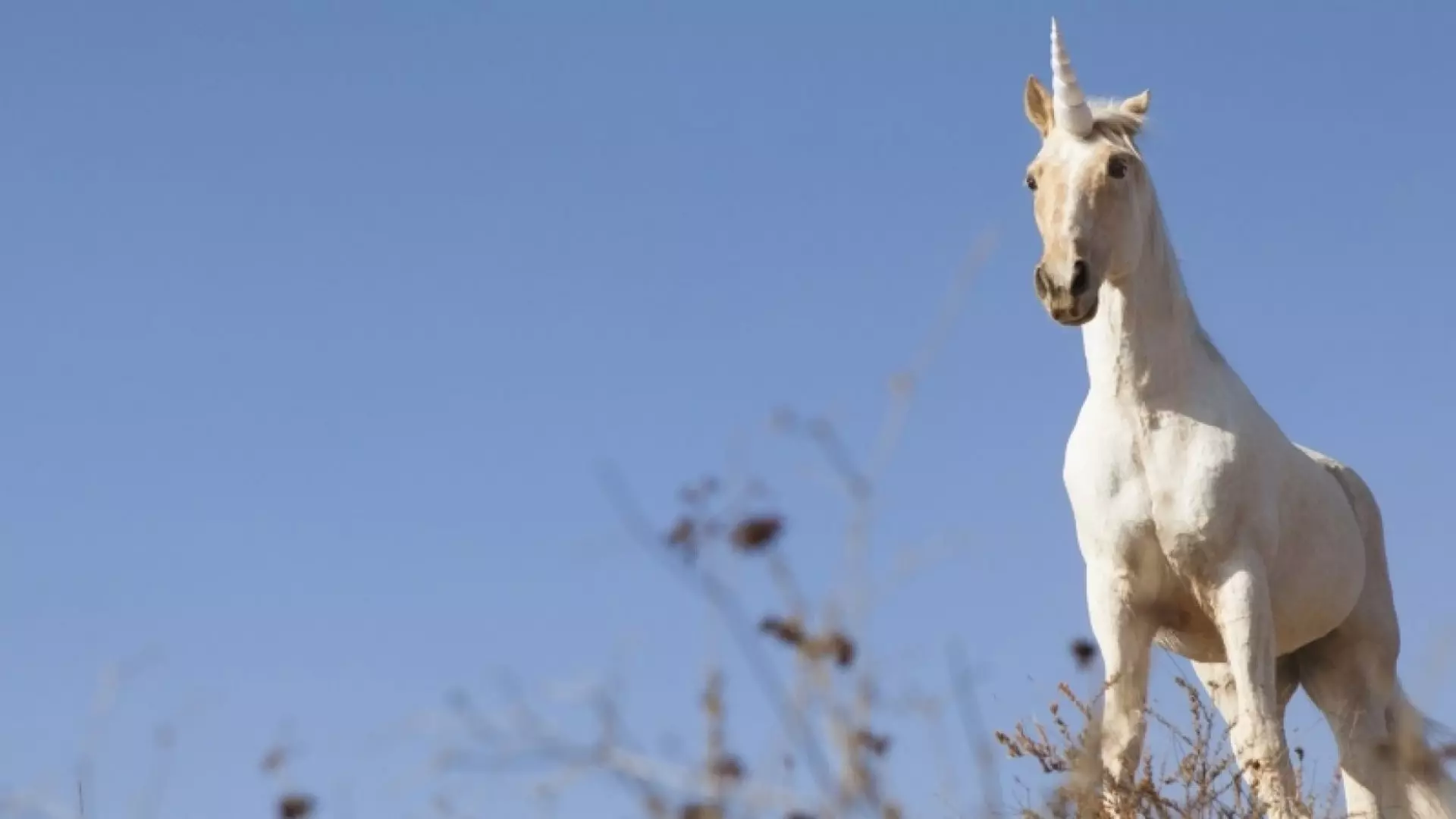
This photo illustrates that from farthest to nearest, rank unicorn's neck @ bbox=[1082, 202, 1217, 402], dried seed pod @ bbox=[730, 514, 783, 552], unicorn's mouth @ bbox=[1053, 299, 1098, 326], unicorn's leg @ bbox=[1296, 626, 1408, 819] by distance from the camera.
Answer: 1. unicorn's leg @ bbox=[1296, 626, 1408, 819]
2. unicorn's neck @ bbox=[1082, 202, 1217, 402]
3. unicorn's mouth @ bbox=[1053, 299, 1098, 326]
4. dried seed pod @ bbox=[730, 514, 783, 552]

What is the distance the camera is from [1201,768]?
5449 millimetres

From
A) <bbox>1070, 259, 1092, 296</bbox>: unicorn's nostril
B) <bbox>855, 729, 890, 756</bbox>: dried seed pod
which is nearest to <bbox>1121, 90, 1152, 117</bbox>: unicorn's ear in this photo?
<bbox>1070, 259, 1092, 296</bbox>: unicorn's nostril

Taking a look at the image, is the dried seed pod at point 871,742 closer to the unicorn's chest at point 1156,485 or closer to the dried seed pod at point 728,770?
the dried seed pod at point 728,770

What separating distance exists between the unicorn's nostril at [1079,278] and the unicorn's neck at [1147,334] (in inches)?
19.2

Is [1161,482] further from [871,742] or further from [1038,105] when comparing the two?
[871,742]

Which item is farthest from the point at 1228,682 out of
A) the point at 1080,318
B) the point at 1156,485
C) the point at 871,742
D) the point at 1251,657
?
the point at 871,742

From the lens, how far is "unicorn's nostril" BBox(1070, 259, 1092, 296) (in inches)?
231

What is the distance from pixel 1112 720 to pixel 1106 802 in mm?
786

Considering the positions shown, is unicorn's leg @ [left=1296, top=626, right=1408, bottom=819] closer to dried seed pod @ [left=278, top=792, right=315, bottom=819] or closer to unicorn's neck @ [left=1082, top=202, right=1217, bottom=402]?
unicorn's neck @ [left=1082, top=202, right=1217, bottom=402]

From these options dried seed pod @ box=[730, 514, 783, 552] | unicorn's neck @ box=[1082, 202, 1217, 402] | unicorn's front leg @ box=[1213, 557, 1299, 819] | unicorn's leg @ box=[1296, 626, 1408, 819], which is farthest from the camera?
unicorn's leg @ box=[1296, 626, 1408, 819]

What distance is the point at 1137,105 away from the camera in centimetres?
670

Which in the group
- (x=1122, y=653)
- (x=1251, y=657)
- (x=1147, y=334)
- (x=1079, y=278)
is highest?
(x=1147, y=334)

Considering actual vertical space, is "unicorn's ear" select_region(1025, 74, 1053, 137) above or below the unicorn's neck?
above

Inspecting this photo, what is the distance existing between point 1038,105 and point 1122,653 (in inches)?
78.8
